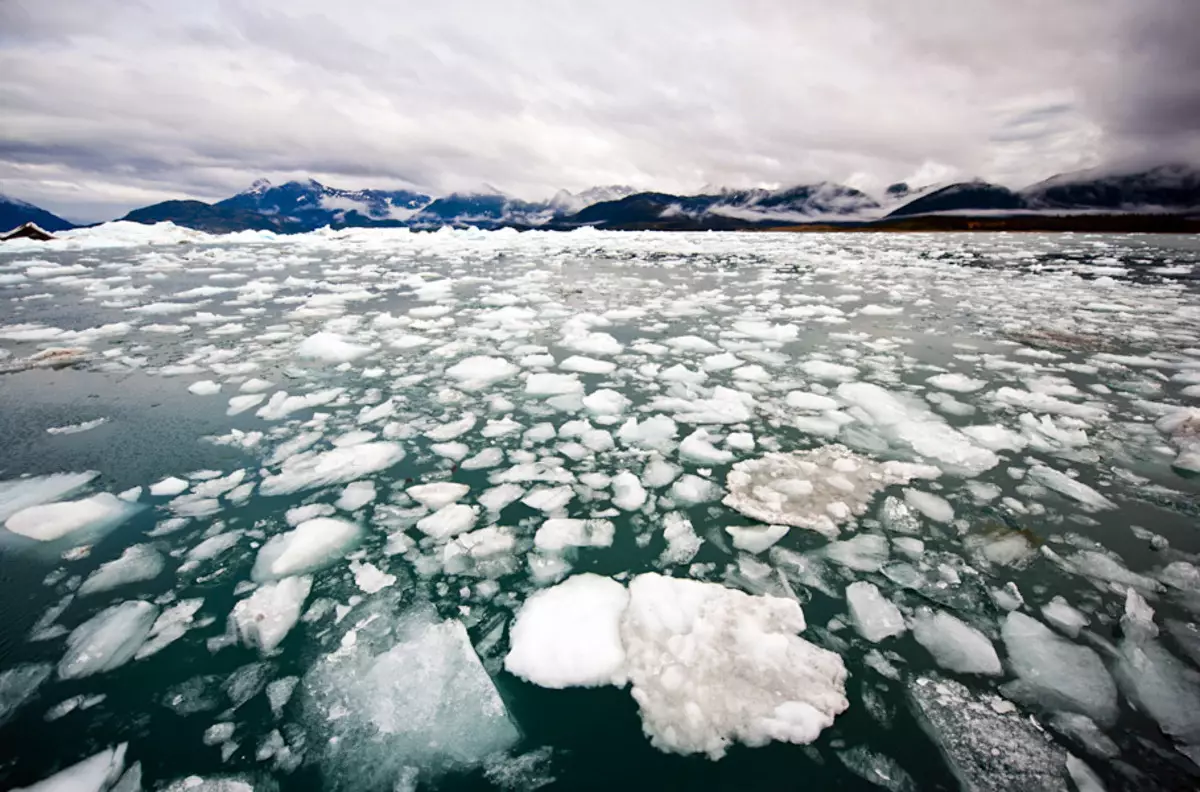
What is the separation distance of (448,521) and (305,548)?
2.03ft

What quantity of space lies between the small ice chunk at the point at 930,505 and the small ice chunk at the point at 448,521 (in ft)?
7.35

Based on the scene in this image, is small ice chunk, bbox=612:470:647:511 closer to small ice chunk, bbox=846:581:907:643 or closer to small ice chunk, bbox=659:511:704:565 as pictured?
small ice chunk, bbox=659:511:704:565

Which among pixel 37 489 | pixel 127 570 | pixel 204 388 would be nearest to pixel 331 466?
pixel 127 570

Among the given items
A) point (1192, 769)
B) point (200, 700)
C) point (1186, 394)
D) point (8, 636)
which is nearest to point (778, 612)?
point (1192, 769)

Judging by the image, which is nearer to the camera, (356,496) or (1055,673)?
(1055,673)

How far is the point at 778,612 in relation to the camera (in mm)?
1896

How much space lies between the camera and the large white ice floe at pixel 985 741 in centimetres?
138

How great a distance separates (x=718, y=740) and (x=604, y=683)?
388 millimetres

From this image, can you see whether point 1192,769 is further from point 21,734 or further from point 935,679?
point 21,734

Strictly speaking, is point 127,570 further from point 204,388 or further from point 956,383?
point 956,383

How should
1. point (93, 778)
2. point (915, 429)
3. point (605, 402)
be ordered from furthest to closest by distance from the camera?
point (605, 402), point (915, 429), point (93, 778)

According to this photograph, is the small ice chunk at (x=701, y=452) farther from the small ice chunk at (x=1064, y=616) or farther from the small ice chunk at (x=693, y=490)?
the small ice chunk at (x=1064, y=616)

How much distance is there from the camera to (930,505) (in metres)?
2.57

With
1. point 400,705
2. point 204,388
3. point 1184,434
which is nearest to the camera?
point 400,705
